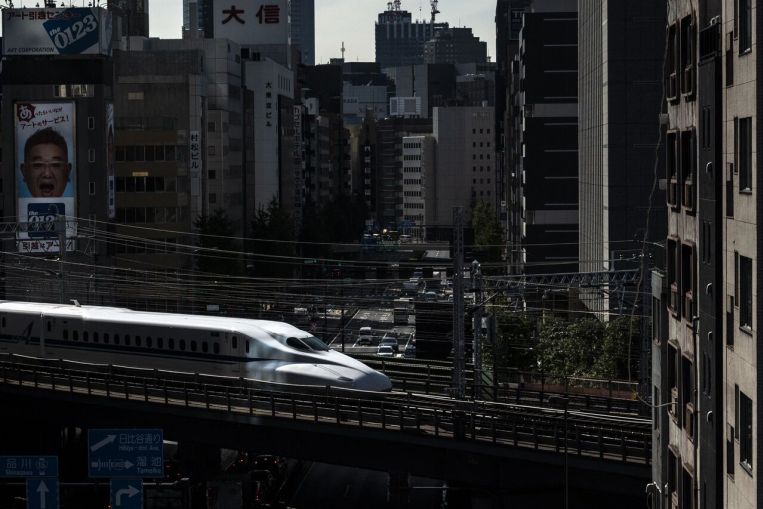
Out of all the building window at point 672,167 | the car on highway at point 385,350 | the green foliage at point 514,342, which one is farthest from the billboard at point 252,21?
the building window at point 672,167

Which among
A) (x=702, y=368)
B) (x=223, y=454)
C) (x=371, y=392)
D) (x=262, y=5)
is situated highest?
(x=262, y=5)

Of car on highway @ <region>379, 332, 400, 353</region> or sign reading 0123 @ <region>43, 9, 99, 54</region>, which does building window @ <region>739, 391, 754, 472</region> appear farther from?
sign reading 0123 @ <region>43, 9, 99, 54</region>

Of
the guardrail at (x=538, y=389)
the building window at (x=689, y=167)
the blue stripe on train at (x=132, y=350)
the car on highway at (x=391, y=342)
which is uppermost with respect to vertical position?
the building window at (x=689, y=167)

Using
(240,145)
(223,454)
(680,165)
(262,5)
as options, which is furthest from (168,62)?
(680,165)

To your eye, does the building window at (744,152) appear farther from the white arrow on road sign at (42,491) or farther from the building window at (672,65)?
the white arrow on road sign at (42,491)

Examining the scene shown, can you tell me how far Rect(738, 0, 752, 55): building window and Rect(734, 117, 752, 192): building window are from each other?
902 millimetres

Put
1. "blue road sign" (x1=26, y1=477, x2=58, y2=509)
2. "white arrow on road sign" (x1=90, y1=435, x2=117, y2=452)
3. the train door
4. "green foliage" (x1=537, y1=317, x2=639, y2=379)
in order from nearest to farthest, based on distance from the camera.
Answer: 1. "blue road sign" (x1=26, y1=477, x2=58, y2=509)
2. "white arrow on road sign" (x1=90, y1=435, x2=117, y2=452)
3. the train door
4. "green foliage" (x1=537, y1=317, x2=639, y2=379)

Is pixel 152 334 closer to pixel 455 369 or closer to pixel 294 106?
pixel 455 369

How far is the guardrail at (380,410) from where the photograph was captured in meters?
39.2

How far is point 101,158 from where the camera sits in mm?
98312

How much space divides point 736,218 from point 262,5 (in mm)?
141049

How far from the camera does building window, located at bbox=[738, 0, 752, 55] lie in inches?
755

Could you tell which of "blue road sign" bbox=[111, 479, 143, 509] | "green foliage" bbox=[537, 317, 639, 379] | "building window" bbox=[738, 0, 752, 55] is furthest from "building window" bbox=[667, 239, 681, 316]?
"green foliage" bbox=[537, 317, 639, 379]

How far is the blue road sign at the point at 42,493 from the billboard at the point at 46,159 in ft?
204
